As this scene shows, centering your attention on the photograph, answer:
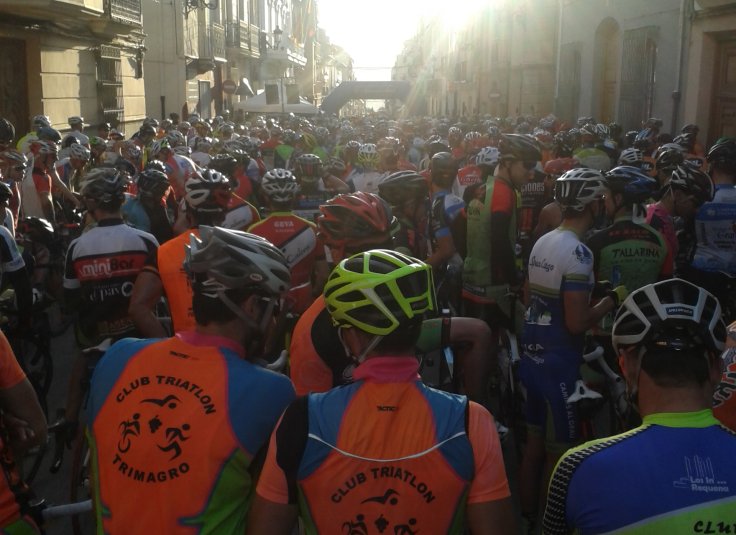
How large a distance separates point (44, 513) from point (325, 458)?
5.02 feet

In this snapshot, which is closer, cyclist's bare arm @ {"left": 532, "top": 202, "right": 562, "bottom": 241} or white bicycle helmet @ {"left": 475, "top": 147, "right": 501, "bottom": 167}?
cyclist's bare arm @ {"left": 532, "top": 202, "right": 562, "bottom": 241}

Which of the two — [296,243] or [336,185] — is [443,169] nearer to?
[296,243]

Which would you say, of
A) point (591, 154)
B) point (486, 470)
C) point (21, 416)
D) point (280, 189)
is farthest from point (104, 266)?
point (591, 154)

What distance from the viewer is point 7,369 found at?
2.82 metres

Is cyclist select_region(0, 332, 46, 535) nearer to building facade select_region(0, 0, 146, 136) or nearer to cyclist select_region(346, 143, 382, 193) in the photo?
cyclist select_region(346, 143, 382, 193)

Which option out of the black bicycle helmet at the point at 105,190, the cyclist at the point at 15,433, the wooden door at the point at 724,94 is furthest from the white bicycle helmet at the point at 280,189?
the wooden door at the point at 724,94

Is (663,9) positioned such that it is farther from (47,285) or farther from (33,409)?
(33,409)

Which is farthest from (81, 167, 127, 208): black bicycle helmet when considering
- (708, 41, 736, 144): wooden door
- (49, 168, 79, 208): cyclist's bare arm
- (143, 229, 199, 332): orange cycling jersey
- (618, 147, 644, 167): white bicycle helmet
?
(708, 41, 736, 144): wooden door

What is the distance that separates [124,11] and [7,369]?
71.4ft

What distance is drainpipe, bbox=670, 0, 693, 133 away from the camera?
62.7ft

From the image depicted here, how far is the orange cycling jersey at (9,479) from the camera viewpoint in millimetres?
2633

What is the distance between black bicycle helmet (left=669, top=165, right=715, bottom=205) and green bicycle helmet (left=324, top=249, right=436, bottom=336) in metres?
4.25

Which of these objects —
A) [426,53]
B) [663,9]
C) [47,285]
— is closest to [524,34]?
[663,9]

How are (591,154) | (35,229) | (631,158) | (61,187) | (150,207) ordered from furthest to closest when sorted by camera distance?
1. (591,154)
2. (61,187)
3. (631,158)
4. (35,229)
5. (150,207)
